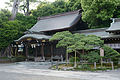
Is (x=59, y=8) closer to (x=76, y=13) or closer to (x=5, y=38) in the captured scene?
(x=76, y=13)

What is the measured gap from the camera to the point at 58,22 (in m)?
27.8

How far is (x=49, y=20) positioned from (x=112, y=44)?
14919mm

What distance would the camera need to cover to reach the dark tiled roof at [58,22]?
25.4 metres

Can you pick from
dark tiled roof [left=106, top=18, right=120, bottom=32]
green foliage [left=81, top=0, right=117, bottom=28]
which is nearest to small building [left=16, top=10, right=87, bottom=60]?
green foliage [left=81, top=0, right=117, bottom=28]

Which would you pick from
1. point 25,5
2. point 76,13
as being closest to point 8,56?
point 76,13

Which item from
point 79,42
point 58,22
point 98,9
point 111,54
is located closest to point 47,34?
point 58,22

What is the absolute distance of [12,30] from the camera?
25.1 m

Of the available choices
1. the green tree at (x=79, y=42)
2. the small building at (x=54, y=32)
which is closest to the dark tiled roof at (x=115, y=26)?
the small building at (x=54, y=32)

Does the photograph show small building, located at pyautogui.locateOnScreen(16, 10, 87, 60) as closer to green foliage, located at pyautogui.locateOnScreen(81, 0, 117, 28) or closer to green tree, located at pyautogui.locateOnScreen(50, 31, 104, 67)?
green foliage, located at pyautogui.locateOnScreen(81, 0, 117, 28)

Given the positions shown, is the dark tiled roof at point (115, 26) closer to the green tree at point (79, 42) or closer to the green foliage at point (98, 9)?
the green foliage at point (98, 9)

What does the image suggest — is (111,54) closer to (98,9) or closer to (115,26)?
(115,26)

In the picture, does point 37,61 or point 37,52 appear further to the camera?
point 37,52

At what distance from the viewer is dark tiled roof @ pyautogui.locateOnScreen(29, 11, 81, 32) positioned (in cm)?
2539

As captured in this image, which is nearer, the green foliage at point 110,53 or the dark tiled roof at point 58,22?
the green foliage at point 110,53
